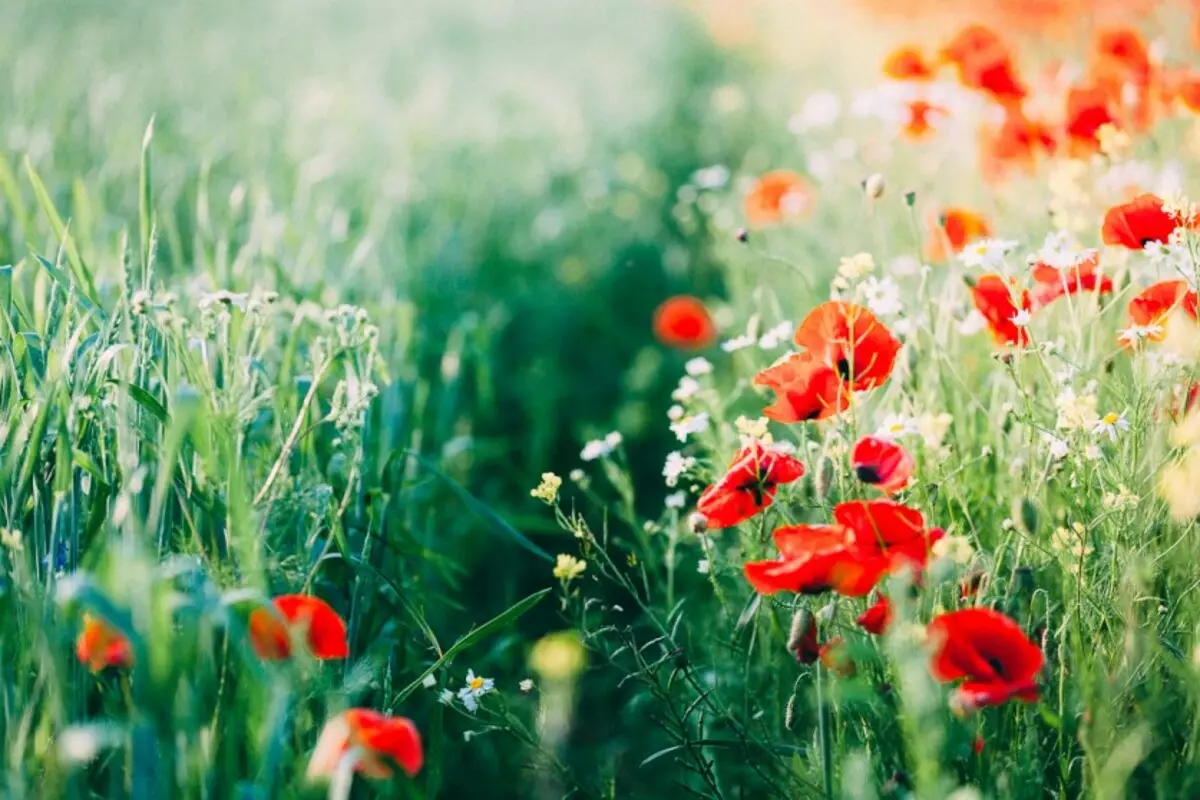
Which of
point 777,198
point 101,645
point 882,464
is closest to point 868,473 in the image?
point 882,464

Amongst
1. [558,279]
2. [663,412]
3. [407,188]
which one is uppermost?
[407,188]

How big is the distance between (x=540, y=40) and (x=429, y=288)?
4.72 meters

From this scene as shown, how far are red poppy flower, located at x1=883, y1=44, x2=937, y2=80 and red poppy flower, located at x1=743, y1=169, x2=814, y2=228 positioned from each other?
1.36 feet

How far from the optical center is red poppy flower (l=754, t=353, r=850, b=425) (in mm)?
1312

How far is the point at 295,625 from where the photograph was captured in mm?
1123

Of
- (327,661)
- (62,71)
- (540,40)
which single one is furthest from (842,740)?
(540,40)

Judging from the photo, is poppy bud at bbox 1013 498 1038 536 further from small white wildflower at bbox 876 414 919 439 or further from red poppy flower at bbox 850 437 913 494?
small white wildflower at bbox 876 414 919 439

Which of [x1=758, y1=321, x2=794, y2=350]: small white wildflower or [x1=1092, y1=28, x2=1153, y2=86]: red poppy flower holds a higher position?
[x1=1092, y1=28, x2=1153, y2=86]: red poppy flower

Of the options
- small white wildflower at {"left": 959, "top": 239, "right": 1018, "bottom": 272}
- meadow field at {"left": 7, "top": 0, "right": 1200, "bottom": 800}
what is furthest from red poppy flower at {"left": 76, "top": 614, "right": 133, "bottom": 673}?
small white wildflower at {"left": 959, "top": 239, "right": 1018, "bottom": 272}

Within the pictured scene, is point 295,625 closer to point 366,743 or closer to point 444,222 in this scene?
point 366,743

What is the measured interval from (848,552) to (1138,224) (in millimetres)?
764

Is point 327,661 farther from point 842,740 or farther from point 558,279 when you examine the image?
point 558,279

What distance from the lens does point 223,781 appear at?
4.03 feet

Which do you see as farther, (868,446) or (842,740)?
(842,740)
